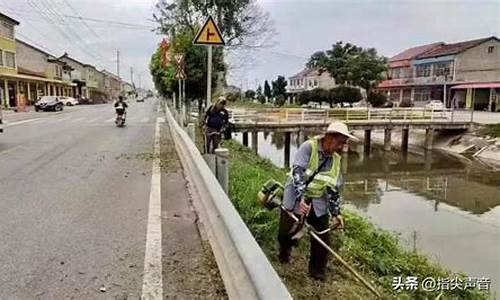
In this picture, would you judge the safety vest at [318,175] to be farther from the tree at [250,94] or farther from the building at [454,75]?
the tree at [250,94]

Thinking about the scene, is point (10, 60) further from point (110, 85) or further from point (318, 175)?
point (110, 85)

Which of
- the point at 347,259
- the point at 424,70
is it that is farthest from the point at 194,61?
the point at 424,70

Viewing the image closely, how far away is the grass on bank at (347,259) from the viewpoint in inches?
177

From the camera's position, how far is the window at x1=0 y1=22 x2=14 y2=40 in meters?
44.2

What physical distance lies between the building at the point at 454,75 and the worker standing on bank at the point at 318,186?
158 feet

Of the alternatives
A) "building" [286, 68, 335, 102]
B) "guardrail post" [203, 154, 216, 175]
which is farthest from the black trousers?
"building" [286, 68, 335, 102]

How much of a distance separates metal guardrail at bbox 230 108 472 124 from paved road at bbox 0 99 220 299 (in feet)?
71.6

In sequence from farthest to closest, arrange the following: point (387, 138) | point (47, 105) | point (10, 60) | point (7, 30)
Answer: point (7, 30) → point (10, 60) → point (47, 105) → point (387, 138)

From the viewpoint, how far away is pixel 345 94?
53781mm

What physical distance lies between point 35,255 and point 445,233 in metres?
11.1

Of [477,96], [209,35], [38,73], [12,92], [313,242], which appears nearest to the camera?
[313,242]

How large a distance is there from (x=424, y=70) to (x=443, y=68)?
171 inches

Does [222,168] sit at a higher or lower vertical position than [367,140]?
higher

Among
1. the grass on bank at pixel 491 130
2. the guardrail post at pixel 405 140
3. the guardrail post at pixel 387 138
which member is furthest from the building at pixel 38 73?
the grass on bank at pixel 491 130
